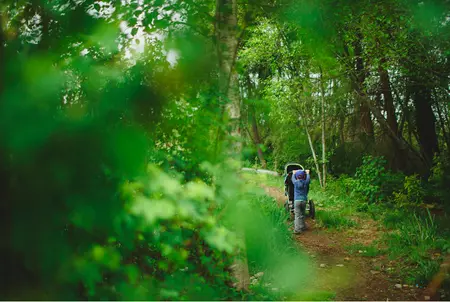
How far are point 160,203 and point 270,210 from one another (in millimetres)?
6297

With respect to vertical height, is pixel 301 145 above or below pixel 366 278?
above

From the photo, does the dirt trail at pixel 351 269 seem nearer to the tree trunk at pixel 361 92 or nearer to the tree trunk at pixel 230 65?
the tree trunk at pixel 230 65

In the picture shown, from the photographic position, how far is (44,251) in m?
0.88

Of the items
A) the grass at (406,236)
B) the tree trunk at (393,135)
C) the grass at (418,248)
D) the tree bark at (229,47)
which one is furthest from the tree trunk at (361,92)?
the tree bark at (229,47)

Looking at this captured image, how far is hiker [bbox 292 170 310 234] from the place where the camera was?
7.81 metres

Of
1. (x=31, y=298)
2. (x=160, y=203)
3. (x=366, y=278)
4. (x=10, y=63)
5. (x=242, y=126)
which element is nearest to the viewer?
(x=10, y=63)

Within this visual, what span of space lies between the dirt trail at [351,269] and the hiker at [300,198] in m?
0.24

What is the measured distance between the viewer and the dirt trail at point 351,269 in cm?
478

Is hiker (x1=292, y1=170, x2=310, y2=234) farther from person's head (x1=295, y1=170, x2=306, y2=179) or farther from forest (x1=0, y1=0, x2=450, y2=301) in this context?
forest (x1=0, y1=0, x2=450, y2=301)

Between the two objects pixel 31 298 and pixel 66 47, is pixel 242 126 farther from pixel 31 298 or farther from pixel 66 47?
pixel 31 298

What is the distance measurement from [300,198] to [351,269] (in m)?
2.30

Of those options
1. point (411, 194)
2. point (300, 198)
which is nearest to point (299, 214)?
point (300, 198)

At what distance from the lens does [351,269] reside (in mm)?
5785

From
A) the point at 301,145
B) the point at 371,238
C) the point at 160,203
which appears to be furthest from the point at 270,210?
the point at 301,145
